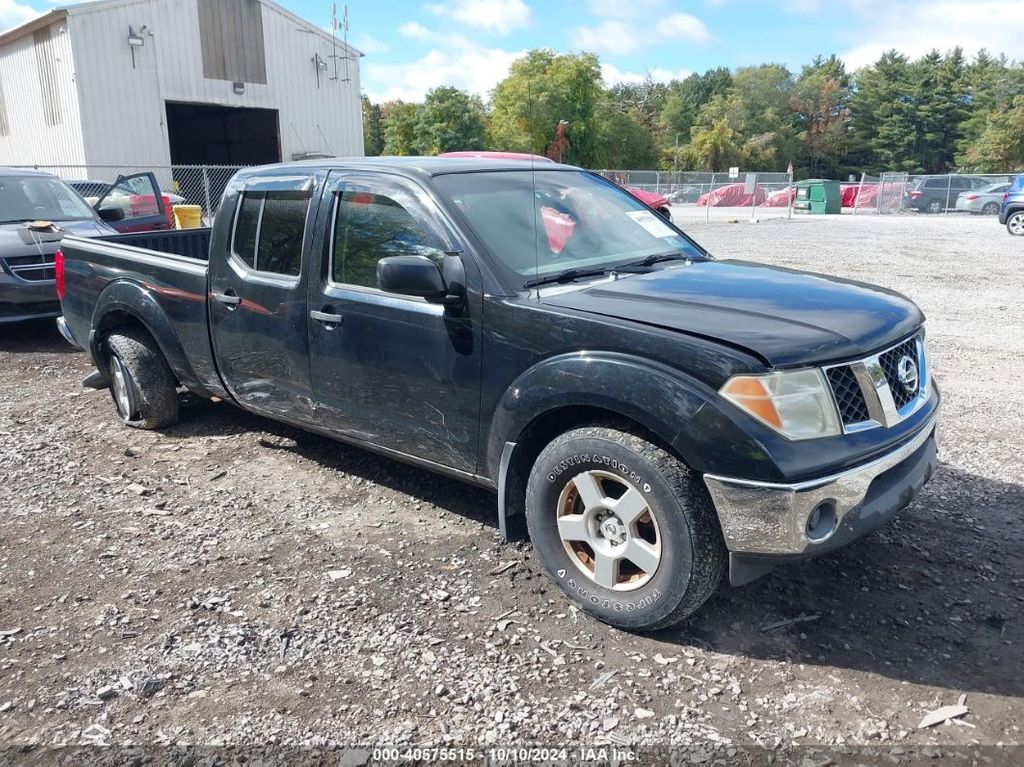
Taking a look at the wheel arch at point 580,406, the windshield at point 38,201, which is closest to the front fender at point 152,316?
the wheel arch at point 580,406

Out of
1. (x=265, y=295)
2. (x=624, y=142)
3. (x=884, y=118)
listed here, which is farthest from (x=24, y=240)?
(x=884, y=118)

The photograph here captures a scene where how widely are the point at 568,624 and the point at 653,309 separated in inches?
52.6

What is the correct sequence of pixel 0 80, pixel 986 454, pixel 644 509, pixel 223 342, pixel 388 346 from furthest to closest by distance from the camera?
pixel 0 80 < pixel 986 454 < pixel 223 342 < pixel 388 346 < pixel 644 509

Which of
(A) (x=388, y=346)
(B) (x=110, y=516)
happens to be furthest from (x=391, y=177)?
(B) (x=110, y=516)

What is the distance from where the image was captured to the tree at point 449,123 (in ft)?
138

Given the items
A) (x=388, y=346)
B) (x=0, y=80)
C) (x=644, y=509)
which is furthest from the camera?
(x=0, y=80)

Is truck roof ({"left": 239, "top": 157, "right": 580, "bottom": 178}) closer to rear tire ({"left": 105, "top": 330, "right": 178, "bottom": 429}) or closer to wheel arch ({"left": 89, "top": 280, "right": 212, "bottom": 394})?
wheel arch ({"left": 89, "top": 280, "right": 212, "bottom": 394})

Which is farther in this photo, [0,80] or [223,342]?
[0,80]

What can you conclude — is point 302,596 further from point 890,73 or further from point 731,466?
point 890,73

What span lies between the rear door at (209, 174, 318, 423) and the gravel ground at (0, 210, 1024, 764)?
61 centimetres

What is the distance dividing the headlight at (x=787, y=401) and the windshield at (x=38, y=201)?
9034 millimetres

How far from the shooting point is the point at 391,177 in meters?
4.04

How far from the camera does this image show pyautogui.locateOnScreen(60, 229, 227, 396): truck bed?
502cm

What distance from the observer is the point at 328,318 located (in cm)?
414
